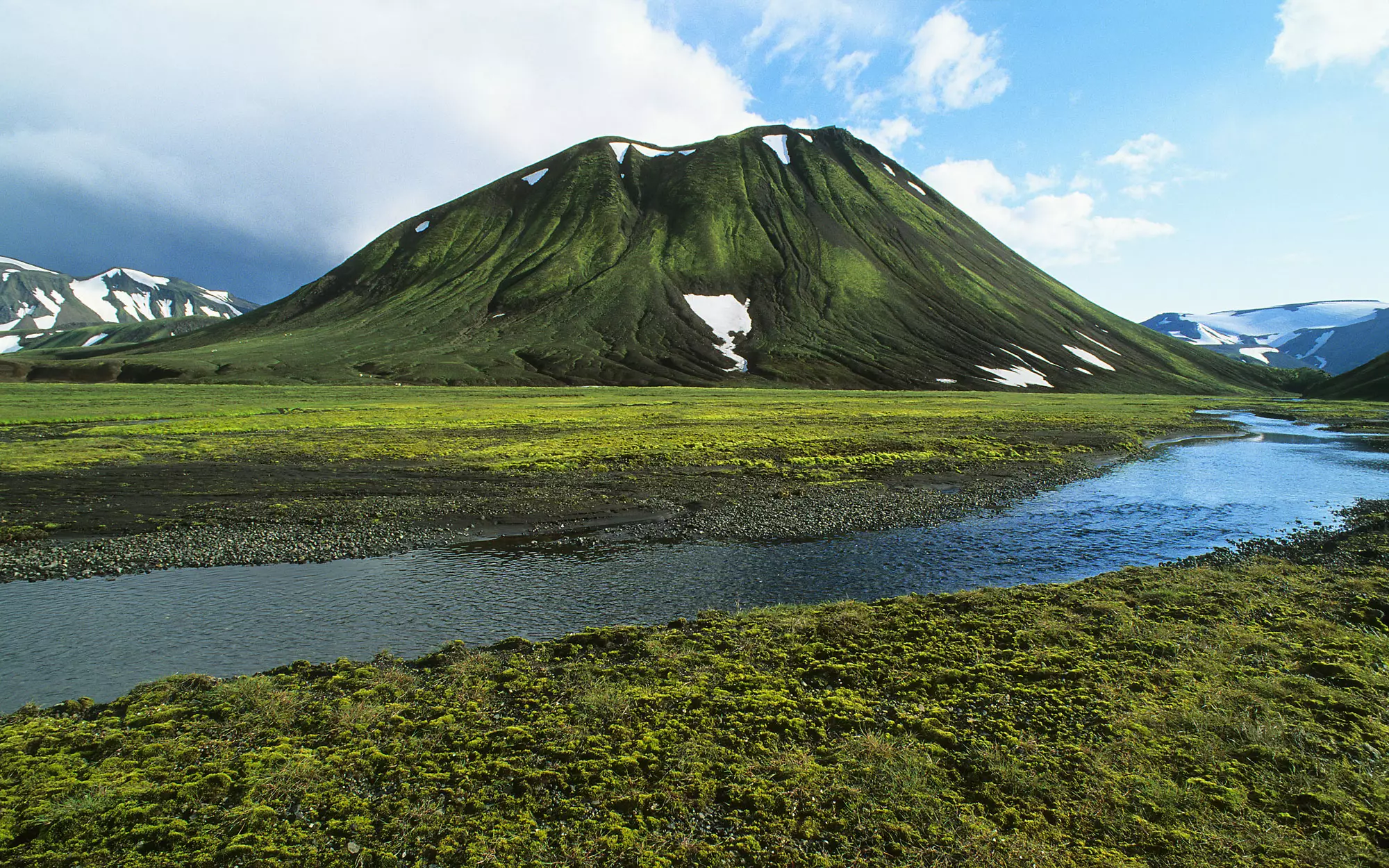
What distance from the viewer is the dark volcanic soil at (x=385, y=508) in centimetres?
2544

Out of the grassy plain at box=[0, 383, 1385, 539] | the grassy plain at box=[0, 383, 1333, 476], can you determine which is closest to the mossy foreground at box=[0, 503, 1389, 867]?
the grassy plain at box=[0, 383, 1385, 539]

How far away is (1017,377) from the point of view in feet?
586

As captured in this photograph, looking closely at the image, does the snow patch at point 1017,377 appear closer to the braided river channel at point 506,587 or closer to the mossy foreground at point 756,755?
the braided river channel at point 506,587

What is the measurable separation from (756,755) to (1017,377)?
19092 centimetres

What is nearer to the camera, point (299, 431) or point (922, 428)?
point (299, 431)

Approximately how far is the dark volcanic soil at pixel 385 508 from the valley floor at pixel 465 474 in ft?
0.52

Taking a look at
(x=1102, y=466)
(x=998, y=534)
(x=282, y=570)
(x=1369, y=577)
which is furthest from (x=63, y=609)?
(x=1102, y=466)

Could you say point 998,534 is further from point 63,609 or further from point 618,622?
point 63,609

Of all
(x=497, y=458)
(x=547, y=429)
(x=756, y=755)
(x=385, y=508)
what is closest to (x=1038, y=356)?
(x=547, y=429)

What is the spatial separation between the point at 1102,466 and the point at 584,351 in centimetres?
15215

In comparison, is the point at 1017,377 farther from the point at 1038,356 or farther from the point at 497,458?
the point at 497,458

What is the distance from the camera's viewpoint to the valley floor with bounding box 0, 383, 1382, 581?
91.8ft

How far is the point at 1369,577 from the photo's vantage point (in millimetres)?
20344

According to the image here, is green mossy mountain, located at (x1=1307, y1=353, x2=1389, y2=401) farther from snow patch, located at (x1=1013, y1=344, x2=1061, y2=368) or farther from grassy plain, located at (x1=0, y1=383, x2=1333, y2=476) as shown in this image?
snow patch, located at (x1=1013, y1=344, x2=1061, y2=368)
